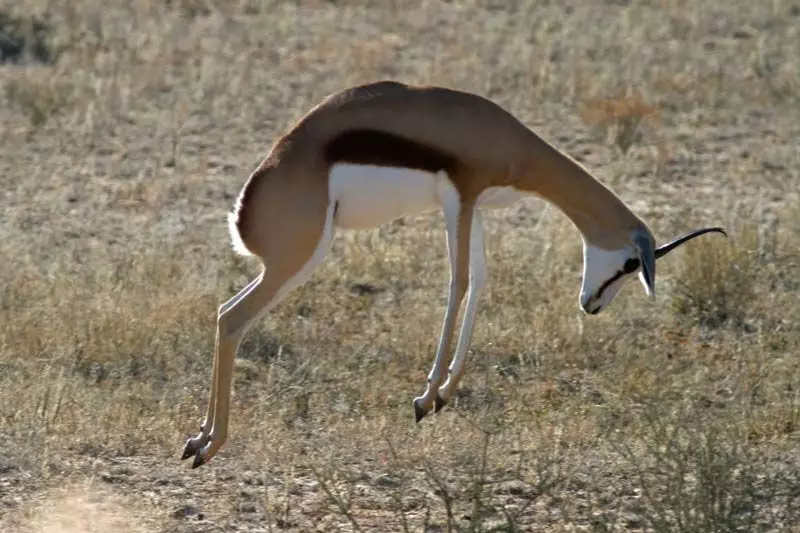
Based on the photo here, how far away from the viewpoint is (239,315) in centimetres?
660

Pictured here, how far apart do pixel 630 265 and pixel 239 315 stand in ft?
6.16

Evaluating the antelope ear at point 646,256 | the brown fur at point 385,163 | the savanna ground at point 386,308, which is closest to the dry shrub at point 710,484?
the savanna ground at point 386,308

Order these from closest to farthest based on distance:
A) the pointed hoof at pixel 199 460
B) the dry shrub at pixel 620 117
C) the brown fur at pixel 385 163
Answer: the pointed hoof at pixel 199 460 < the brown fur at pixel 385 163 < the dry shrub at pixel 620 117

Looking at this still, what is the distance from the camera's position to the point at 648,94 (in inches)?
552

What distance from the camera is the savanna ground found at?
6.14 metres

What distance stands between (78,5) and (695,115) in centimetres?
738

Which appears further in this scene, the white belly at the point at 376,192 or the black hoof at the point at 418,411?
the black hoof at the point at 418,411

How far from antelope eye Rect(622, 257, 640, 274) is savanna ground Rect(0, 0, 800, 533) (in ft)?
2.10

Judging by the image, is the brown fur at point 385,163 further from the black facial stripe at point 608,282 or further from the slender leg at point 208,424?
the black facial stripe at point 608,282

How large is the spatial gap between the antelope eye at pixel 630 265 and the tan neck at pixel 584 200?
9cm

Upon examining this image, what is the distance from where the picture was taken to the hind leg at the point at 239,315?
21.3ft

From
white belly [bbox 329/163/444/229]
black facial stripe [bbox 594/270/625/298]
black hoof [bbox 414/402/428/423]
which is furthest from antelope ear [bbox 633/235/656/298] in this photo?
black hoof [bbox 414/402/428/423]

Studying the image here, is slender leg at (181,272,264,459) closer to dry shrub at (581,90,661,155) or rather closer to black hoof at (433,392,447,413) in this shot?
black hoof at (433,392,447,413)

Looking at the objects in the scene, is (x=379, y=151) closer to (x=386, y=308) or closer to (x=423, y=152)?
(x=423, y=152)
